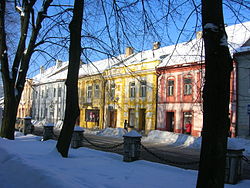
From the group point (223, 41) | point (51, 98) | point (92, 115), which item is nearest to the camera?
point (223, 41)

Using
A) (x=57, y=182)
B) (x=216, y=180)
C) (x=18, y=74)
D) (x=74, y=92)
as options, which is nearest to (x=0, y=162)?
(x=74, y=92)

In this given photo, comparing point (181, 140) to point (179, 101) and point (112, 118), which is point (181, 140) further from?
point (112, 118)

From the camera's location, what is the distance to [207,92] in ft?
12.3

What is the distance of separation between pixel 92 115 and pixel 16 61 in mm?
18875

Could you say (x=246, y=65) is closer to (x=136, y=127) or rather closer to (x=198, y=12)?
(x=136, y=127)

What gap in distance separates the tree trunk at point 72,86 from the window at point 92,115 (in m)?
22.1

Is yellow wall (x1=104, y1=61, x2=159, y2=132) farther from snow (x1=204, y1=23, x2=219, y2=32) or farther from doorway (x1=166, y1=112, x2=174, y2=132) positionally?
snow (x1=204, y1=23, x2=219, y2=32)

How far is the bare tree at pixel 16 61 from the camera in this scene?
11953mm

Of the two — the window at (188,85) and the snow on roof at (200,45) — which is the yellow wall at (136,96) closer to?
the snow on roof at (200,45)

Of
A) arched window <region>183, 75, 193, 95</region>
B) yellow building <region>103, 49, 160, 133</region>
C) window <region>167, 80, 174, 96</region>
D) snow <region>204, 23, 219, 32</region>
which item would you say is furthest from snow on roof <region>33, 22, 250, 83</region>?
snow <region>204, 23, 219, 32</region>

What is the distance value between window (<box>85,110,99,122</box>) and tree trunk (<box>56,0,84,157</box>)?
869 inches

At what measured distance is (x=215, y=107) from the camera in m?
3.65

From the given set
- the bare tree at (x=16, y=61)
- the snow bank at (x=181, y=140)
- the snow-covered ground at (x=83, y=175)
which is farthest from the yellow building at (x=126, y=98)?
the snow-covered ground at (x=83, y=175)

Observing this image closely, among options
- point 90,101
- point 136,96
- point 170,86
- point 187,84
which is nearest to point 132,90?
point 136,96
